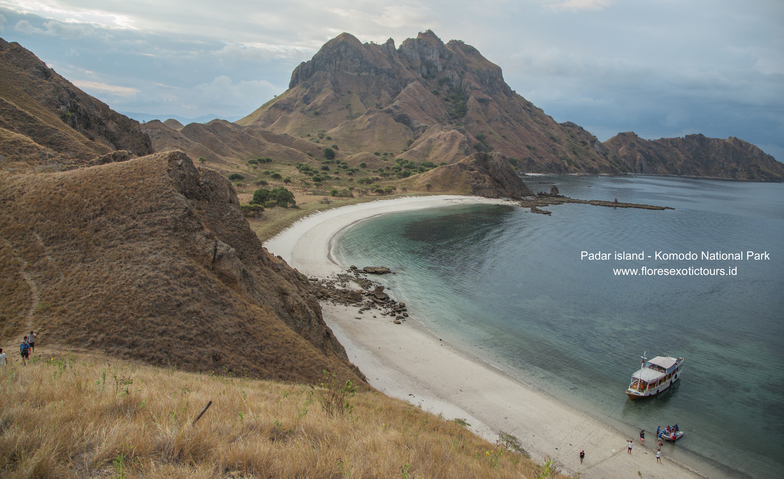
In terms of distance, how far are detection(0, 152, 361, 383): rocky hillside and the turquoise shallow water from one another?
1562cm

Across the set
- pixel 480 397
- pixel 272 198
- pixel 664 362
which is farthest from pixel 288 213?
pixel 664 362

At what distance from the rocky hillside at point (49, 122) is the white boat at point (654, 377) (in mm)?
38163

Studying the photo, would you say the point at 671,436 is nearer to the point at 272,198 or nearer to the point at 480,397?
the point at 480,397

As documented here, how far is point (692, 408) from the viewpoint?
23516mm

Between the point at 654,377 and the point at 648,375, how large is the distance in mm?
319

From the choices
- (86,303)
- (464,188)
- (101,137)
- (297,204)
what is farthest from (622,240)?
(101,137)

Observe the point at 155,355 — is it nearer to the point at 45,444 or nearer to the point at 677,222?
the point at 45,444

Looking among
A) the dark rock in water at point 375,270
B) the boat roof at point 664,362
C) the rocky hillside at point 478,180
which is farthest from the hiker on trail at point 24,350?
the rocky hillside at point 478,180

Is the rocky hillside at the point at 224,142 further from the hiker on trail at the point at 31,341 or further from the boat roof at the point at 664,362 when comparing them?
the boat roof at the point at 664,362

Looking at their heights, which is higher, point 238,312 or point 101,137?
point 101,137

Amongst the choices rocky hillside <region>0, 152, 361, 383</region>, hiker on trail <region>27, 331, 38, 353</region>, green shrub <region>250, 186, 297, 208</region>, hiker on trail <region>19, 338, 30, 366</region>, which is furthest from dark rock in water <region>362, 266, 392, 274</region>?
hiker on trail <region>19, 338, 30, 366</region>

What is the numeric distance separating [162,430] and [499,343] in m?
27.1

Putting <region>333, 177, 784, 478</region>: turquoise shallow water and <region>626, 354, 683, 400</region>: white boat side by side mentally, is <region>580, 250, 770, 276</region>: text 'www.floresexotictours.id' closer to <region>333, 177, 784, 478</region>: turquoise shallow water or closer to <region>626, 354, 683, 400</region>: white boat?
<region>333, 177, 784, 478</region>: turquoise shallow water

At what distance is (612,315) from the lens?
123 feet
